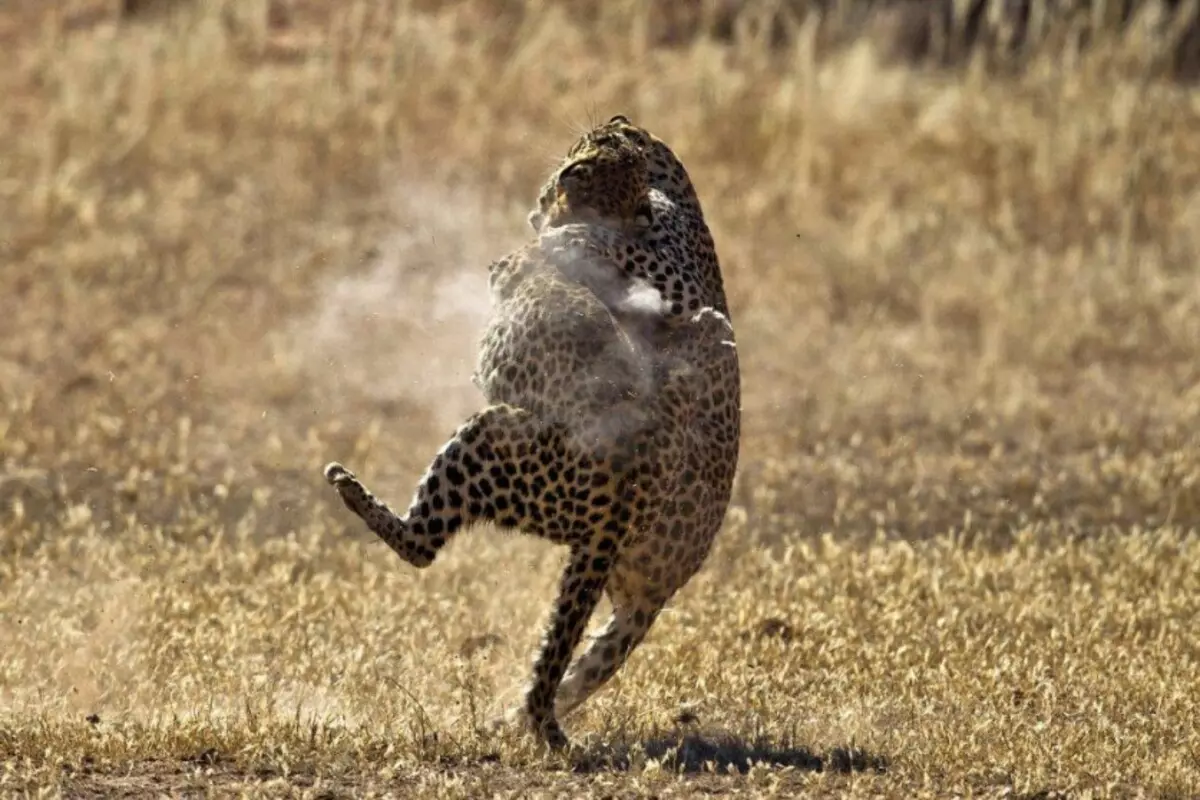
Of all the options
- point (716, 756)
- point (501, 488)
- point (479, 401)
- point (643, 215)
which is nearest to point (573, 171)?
point (643, 215)

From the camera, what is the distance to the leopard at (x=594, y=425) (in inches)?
234

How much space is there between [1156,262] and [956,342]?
188 cm

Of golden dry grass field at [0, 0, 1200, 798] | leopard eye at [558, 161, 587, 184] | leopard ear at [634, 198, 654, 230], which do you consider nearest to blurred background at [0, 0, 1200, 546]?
golden dry grass field at [0, 0, 1200, 798]

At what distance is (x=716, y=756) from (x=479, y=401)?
18.2 ft

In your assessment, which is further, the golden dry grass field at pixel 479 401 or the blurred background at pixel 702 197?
the blurred background at pixel 702 197

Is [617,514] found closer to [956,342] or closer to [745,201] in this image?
[956,342]

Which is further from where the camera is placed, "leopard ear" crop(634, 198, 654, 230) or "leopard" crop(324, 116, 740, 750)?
"leopard ear" crop(634, 198, 654, 230)

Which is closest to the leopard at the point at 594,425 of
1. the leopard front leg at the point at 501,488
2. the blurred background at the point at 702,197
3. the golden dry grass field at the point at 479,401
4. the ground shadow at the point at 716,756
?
the leopard front leg at the point at 501,488

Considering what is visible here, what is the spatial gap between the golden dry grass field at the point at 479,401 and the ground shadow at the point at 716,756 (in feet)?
0.07

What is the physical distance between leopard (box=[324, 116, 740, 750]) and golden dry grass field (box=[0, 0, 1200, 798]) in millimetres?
367

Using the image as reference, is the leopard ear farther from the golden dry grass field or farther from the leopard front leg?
the leopard front leg

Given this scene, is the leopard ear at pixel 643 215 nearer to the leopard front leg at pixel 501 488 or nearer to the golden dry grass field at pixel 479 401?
Answer: the golden dry grass field at pixel 479 401

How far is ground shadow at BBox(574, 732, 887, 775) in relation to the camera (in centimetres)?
596

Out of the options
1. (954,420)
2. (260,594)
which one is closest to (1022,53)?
(954,420)
